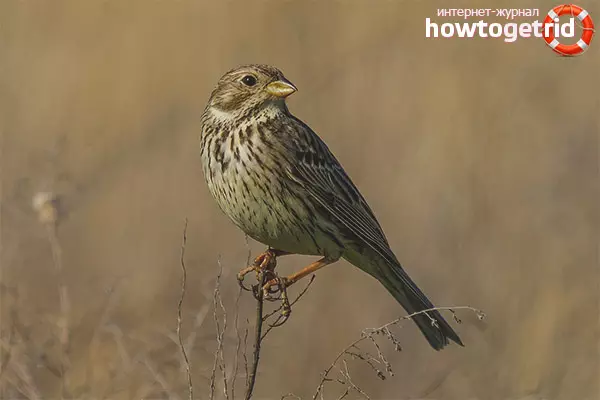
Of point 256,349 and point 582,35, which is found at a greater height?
point 582,35

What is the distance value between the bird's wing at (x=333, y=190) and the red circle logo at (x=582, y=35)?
3.15 meters

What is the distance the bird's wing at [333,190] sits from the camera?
4723mm

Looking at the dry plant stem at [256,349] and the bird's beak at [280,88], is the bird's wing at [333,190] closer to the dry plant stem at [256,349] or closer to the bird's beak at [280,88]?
the bird's beak at [280,88]

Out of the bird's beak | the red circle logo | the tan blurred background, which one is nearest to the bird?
the bird's beak

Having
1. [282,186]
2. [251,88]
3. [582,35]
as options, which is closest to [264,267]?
[282,186]

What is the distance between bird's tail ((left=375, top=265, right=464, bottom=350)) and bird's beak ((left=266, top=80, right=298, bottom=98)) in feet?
2.86

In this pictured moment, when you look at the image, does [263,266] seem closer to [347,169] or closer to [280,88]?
[280,88]

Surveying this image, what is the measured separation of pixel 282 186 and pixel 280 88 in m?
0.38

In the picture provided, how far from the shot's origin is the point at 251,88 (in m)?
4.71

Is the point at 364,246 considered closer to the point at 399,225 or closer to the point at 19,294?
the point at 19,294

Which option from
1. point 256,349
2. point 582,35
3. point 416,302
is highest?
point 582,35

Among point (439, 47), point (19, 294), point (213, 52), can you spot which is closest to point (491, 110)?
point (439, 47)

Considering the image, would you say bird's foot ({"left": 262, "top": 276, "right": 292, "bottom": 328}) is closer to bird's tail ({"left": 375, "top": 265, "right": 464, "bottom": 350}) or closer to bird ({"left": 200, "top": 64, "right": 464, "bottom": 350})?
bird ({"left": 200, "top": 64, "right": 464, "bottom": 350})

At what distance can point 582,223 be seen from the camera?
7.29m
